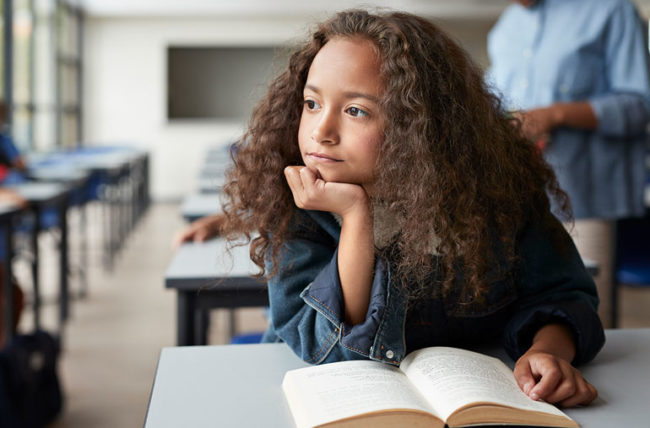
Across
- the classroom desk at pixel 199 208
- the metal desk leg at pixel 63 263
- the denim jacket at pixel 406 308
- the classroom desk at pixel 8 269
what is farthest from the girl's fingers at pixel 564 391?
the metal desk leg at pixel 63 263

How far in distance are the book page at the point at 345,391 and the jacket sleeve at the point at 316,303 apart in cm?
4

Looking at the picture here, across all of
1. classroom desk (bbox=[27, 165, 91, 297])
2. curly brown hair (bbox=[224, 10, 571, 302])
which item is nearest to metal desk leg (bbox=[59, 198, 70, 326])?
classroom desk (bbox=[27, 165, 91, 297])

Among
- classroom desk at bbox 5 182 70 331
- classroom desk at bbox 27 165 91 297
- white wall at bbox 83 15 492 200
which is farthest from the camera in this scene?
white wall at bbox 83 15 492 200

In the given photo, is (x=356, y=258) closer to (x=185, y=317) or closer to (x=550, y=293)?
(x=550, y=293)

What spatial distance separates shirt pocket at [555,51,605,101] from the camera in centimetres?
169

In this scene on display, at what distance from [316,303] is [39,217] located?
8.51ft

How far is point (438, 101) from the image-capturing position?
34.9 inches

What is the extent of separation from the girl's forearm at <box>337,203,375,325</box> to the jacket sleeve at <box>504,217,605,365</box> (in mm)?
Answer: 217

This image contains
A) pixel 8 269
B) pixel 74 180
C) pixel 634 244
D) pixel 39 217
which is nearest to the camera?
pixel 8 269

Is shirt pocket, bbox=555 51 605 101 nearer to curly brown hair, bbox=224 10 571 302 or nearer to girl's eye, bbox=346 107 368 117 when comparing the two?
curly brown hair, bbox=224 10 571 302

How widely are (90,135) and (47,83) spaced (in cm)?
182

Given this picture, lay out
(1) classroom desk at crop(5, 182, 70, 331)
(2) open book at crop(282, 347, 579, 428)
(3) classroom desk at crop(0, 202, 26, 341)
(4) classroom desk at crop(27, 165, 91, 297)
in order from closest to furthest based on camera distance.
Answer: (2) open book at crop(282, 347, 579, 428)
(3) classroom desk at crop(0, 202, 26, 341)
(1) classroom desk at crop(5, 182, 70, 331)
(4) classroom desk at crop(27, 165, 91, 297)

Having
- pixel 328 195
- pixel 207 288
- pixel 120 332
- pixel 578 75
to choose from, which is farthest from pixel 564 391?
pixel 120 332

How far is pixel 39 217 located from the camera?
312 centimetres
